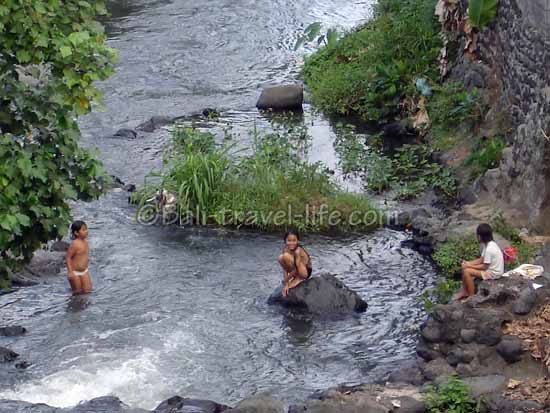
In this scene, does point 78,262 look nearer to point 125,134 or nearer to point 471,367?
point 471,367

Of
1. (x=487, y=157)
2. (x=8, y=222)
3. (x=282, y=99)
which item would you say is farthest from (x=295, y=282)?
(x=282, y=99)

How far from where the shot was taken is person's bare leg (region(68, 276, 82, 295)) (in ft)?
46.8

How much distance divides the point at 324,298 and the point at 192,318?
170 cm

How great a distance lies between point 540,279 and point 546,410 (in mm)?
2377

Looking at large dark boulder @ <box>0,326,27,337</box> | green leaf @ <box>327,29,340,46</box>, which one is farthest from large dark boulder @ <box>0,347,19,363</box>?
green leaf @ <box>327,29,340,46</box>

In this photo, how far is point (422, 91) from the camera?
2006cm

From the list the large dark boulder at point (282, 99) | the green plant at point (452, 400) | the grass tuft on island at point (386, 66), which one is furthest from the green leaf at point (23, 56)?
the large dark boulder at point (282, 99)

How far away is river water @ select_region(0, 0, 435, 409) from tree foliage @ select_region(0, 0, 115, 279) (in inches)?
154

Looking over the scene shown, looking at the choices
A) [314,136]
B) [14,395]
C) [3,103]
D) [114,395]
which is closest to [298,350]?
[114,395]

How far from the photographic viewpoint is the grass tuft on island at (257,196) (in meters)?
16.3

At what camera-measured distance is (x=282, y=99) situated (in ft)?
72.5

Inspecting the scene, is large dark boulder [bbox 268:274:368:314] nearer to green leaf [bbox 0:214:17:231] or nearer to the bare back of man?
the bare back of man

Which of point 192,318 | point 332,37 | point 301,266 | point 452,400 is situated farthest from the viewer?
point 332,37

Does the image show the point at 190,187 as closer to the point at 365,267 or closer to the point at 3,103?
the point at 365,267
